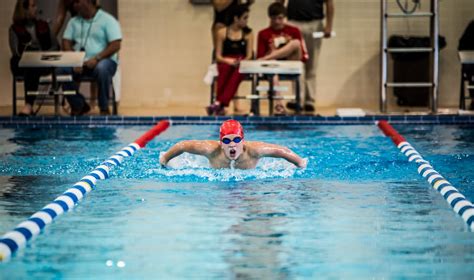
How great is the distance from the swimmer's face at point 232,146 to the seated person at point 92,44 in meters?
4.41

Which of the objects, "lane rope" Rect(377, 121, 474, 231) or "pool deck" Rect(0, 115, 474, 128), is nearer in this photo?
"lane rope" Rect(377, 121, 474, 231)

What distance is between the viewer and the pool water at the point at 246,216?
4145mm

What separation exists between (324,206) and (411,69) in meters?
7.39

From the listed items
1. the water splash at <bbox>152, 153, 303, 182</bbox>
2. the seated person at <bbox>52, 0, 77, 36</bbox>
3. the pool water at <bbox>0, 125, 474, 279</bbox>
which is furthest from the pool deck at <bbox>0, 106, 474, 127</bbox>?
the water splash at <bbox>152, 153, 303, 182</bbox>

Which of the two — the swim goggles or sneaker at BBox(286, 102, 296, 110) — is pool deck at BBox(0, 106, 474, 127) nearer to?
sneaker at BBox(286, 102, 296, 110)

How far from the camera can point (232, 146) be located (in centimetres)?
663

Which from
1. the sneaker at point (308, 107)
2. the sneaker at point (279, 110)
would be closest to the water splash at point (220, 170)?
the sneaker at point (279, 110)

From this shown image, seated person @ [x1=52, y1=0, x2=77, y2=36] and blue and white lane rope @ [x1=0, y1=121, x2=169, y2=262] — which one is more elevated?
seated person @ [x1=52, y1=0, x2=77, y2=36]

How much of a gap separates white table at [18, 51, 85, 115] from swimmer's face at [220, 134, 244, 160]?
425 cm

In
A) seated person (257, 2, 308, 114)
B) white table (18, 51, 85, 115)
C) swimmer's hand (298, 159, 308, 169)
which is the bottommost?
swimmer's hand (298, 159, 308, 169)

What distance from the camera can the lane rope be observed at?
5.25 meters

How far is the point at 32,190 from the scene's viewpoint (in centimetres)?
623

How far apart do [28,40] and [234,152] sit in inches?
211

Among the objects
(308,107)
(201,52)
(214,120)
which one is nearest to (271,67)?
(214,120)
